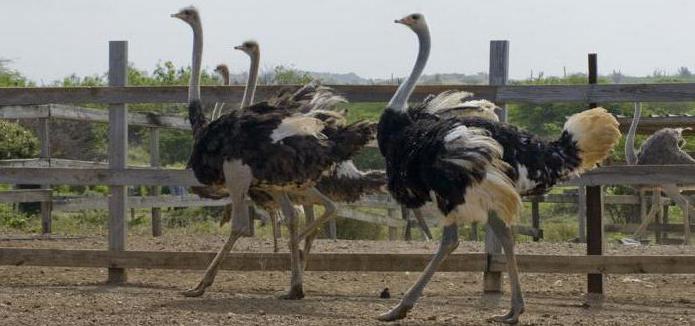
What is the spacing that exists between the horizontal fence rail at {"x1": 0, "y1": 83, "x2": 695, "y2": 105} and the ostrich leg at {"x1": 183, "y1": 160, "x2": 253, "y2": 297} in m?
0.88

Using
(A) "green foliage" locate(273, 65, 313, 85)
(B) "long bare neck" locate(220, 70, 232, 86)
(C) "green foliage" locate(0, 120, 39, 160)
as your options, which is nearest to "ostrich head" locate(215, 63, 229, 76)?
(B) "long bare neck" locate(220, 70, 232, 86)

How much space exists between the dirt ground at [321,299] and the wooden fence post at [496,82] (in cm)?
10

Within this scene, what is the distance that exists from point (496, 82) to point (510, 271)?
1680 mm

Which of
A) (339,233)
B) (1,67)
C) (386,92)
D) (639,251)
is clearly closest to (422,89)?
(386,92)

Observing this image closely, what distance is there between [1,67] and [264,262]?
21725mm

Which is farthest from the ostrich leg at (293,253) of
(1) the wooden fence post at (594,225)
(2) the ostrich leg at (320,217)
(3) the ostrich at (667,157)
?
(3) the ostrich at (667,157)

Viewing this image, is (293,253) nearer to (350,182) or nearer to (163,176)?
(350,182)

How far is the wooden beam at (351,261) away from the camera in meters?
7.92

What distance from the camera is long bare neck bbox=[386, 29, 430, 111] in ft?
23.7

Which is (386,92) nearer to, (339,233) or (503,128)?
(503,128)

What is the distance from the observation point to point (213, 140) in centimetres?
786

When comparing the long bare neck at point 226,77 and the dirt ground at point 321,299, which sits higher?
the long bare neck at point 226,77

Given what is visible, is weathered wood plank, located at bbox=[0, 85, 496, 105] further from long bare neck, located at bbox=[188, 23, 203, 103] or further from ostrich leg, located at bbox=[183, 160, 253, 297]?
ostrich leg, located at bbox=[183, 160, 253, 297]

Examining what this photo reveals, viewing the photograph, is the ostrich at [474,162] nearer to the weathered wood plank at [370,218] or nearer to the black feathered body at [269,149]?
the black feathered body at [269,149]
